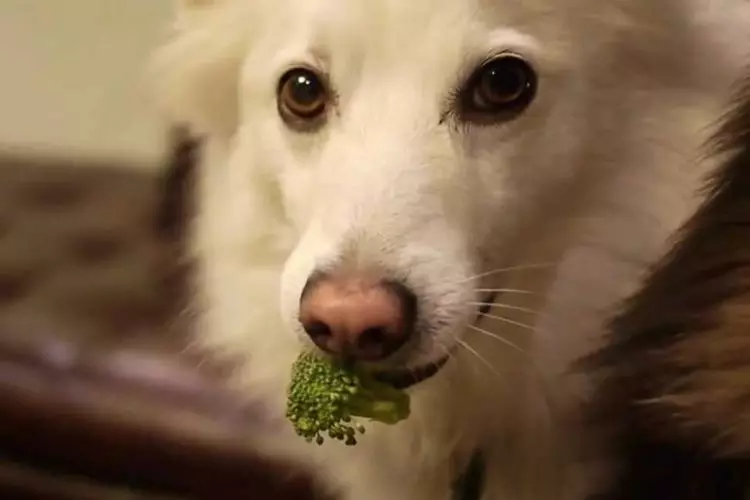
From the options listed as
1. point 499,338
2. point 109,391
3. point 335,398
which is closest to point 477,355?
point 499,338

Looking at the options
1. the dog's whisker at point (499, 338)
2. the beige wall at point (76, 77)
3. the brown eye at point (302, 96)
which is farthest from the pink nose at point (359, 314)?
the beige wall at point (76, 77)

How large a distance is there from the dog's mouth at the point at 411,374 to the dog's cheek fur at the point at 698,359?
0.14m

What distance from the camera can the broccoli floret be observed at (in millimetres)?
896

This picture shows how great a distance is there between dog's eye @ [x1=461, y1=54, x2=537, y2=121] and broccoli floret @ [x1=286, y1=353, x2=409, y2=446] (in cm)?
25

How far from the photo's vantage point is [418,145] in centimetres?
92

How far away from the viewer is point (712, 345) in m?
0.74

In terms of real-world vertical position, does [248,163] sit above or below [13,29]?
below

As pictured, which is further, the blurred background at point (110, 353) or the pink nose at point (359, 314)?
the blurred background at point (110, 353)

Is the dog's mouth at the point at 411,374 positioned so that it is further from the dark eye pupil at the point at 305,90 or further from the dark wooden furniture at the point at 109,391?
the dark wooden furniture at the point at 109,391

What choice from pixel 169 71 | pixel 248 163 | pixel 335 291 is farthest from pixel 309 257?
pixel 169 71

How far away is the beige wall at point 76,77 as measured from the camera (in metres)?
2.52

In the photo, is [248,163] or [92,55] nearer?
[248,163]

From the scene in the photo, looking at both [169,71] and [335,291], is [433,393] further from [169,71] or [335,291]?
[169,71]

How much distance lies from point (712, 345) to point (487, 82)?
320mm
